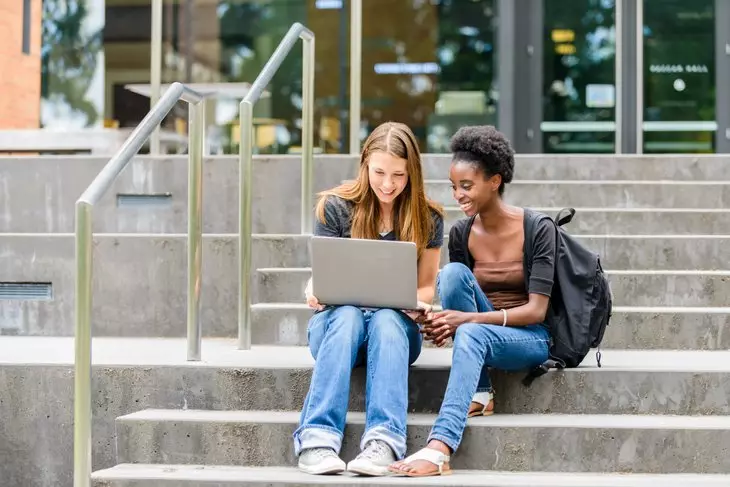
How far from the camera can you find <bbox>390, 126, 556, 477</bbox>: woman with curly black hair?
3.06 metres

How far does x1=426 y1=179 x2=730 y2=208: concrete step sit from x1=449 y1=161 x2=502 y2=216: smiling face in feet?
6.65

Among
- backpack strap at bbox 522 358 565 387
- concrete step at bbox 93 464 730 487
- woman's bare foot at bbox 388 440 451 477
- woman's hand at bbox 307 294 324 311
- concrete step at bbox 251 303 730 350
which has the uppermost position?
woman's hand at bbox 307 294 324 311

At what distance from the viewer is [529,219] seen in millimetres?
3328

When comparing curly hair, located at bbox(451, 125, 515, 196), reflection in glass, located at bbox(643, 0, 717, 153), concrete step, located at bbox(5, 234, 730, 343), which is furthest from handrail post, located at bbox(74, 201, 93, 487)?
reflection in glass, located at bbox(643, 0, 717, 153)

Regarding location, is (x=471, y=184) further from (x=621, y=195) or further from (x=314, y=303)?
(x=621, y=195)

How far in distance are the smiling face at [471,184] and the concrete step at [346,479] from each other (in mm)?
805

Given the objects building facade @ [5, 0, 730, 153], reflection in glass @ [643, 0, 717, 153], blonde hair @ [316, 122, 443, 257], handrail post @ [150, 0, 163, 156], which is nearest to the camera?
blonde hair @ [316, 122, 443, 257]

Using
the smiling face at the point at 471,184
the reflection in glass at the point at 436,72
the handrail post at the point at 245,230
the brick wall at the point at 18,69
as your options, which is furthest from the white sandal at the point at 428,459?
the reflection in glass at the point at 436,72

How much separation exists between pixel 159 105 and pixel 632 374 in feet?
5.58

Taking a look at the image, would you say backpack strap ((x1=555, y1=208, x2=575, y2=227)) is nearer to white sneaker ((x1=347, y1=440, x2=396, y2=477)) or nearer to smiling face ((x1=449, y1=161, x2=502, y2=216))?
smiling face ((x1=449, y1=161, x2=502, y2=216))

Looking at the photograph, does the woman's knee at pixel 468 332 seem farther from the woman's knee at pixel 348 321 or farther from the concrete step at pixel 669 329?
the concrete step at pixel 669 329

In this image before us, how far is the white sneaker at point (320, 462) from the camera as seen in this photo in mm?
2906

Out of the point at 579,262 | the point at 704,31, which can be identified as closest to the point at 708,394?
the point at 579,262

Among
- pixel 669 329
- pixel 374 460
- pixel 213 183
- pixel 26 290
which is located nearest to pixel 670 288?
pixel 669 329
